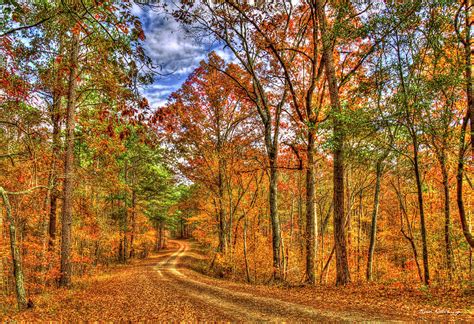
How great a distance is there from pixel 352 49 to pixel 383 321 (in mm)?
11235

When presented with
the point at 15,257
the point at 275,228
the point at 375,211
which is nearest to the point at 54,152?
the point at 15,257

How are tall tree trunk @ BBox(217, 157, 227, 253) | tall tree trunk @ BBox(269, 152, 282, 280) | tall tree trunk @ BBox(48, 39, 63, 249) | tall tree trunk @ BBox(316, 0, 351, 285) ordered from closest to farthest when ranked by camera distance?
1. tall tree trunk @ BBox(316, 0, 351, 285)
2. tall tree trunk @ BBox(48, 39, 63, 249)
3. tall tree trunk @ BBox(269, 152, 282, 280)
4. tall tree trunk @ BBox(217, 157, 227, 253)

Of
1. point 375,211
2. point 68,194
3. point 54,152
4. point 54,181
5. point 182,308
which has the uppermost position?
point 54,152

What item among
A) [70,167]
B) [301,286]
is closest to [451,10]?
[301,286]

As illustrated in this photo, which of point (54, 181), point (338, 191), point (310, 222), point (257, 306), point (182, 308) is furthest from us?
point (54, 181)

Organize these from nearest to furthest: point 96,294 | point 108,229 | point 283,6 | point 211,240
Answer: point 96,294 → point 283,6 → point 108,229 → point 211,240

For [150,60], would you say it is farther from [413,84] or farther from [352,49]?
[352,49]

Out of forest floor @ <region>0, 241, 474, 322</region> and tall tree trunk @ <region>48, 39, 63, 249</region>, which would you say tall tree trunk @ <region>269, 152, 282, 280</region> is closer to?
forest floor @ <region>0, 241, 474, 322</region>

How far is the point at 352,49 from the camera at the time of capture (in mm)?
12094

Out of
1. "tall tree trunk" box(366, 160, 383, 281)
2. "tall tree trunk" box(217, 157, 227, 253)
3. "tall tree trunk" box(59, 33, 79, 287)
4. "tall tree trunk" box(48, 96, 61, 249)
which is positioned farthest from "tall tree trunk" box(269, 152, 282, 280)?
"tall tree trunk" box(48, 96, 61, 249)

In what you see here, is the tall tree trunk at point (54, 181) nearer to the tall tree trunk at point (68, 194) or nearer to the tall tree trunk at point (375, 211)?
the tall tree trunk at point (68, 194)

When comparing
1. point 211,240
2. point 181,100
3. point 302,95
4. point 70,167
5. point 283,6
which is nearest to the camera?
point 70,167

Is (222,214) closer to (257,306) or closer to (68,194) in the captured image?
(68,194)

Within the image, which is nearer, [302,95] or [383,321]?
[383,321]
